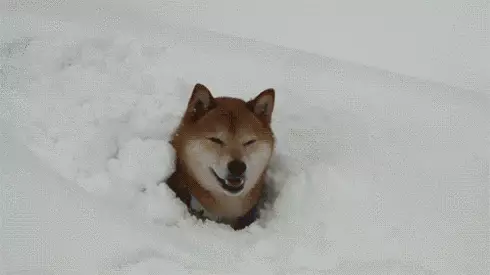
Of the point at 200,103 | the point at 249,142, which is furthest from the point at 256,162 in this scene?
the point at 200,103

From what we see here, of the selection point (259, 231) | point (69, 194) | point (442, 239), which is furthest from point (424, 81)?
point (69, 194)

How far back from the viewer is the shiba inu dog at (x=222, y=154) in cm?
258

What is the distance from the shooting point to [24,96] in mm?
2910

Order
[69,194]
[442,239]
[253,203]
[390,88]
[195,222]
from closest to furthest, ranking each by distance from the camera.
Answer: [69,194] → [442,239] → [195,222] → [253,203] → [390,88]

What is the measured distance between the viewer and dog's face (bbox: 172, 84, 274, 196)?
8.39 ft

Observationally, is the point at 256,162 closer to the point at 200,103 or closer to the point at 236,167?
the point at 236,167

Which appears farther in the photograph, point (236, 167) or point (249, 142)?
point (249, 142)

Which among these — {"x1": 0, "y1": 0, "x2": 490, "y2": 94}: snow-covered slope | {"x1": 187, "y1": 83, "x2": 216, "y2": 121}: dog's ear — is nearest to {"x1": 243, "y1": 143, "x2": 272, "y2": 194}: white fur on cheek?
{"x1": 187, "y1": 83, "x2": 216, "y2": 121}: dog's ear

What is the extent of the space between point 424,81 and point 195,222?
1.67 meters

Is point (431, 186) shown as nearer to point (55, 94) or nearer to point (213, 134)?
point (213, 134)

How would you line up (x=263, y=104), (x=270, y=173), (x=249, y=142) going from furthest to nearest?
(x=270, y=173), (x=263, y=104), (x=249, y=142)

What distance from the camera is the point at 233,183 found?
2.56 m

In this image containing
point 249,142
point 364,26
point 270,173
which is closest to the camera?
point 249,142

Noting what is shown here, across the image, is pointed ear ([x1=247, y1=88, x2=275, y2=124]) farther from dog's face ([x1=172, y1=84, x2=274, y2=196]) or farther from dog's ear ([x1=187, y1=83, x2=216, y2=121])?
dog's ear ([x1=187, y1=83, x2=216, y2=121])
